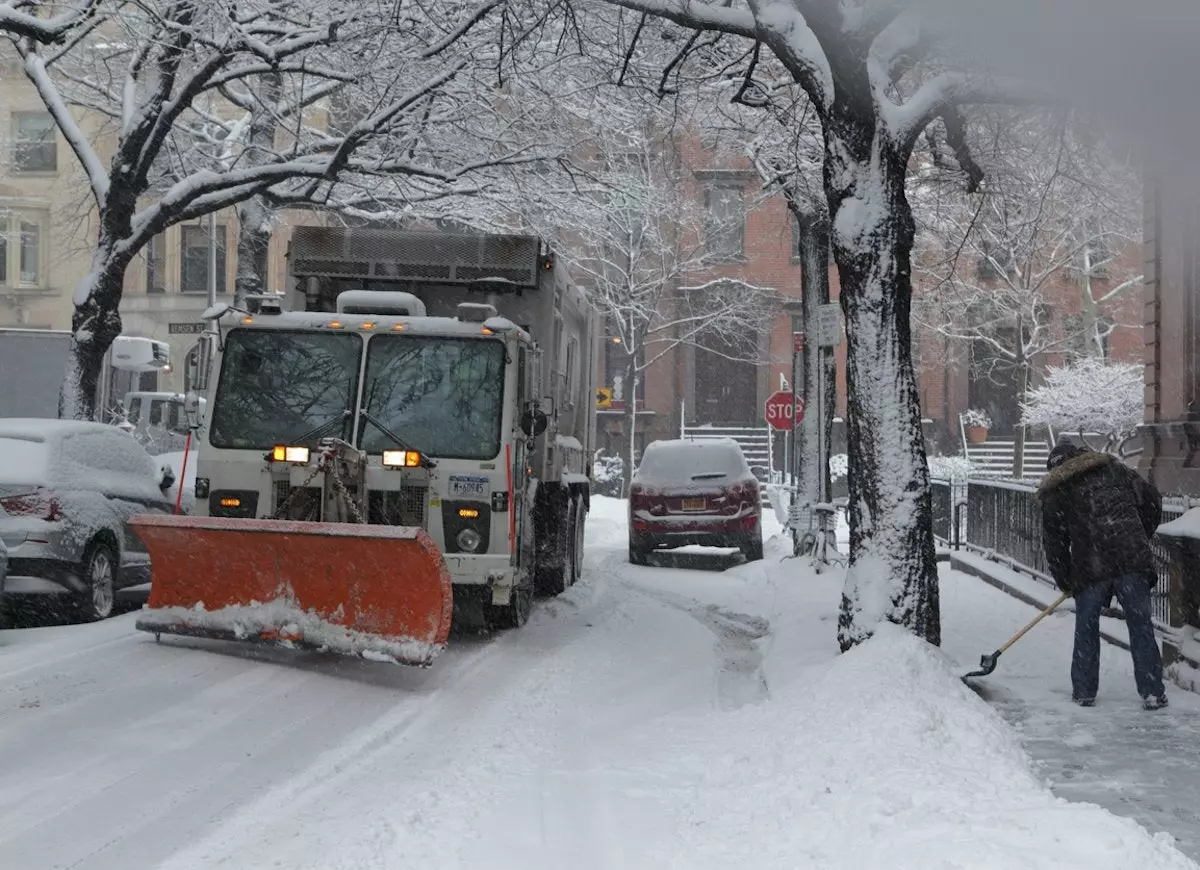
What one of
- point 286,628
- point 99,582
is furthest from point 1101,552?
point 99,582

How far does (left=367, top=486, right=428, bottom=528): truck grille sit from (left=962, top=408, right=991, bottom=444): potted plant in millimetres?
32883

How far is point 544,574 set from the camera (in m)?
13.8

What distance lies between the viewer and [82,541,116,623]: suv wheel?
11945 millimetres

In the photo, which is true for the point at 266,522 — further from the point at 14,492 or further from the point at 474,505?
the point at 14,492

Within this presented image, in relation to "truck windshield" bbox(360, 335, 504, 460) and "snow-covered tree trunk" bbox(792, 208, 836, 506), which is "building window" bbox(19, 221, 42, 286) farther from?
"truck windshield" bbox(360, 335, 504, 460)

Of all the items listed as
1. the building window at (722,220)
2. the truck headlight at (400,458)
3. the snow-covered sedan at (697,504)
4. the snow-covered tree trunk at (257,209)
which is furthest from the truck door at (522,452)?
the building window at (722,220)

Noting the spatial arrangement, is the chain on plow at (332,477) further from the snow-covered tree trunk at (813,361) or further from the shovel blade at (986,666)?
the snow-covered tree trunk at (813,361)

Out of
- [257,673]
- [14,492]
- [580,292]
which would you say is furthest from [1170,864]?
[580,292]

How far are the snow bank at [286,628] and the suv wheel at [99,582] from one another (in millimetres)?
2366

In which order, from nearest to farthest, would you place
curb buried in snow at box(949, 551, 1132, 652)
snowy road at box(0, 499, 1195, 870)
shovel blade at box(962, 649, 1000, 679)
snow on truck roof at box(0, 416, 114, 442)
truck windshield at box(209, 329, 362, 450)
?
snowy road at box(0, 499, 1195, 870)
shovel blade at box(962, 649, 1000, 679)
truck windshield at box(209, 329, 362, 450)
curb buried in snow at box(949, 551, 1132, 652)
snow on truck roof at box(0, 416, 114, 442)

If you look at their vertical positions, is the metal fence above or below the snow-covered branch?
below

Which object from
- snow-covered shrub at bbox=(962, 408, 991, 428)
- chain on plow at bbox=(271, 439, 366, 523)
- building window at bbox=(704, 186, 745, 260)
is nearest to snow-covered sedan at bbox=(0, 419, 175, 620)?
chain on plow at bbox=(271, 439, 366, 523)

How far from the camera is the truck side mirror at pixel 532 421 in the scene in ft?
35.3

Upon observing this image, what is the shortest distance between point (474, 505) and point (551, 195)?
999 centimetres
